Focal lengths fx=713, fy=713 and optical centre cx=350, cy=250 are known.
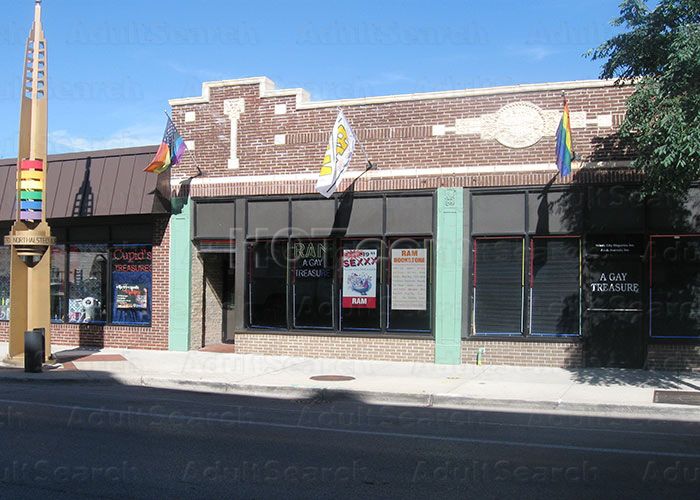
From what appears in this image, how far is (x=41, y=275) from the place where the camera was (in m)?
14.7

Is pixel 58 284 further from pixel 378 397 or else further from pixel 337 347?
pixel 378 397

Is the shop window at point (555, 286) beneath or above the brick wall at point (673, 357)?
above

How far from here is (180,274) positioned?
1661cm

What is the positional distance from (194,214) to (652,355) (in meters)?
10.3

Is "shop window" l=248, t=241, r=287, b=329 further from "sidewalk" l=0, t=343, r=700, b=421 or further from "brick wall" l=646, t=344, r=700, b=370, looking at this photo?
"brick wall" l=646, t=344, r=700, b=370

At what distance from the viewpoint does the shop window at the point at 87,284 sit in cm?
1758

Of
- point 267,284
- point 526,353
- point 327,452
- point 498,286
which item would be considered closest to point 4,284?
point 267,284

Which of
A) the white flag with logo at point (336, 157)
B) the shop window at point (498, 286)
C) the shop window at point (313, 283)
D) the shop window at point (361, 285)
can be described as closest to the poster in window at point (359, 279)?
the shop window at point (361, 285)

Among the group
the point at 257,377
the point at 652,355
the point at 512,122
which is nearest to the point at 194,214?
the point at 257,377

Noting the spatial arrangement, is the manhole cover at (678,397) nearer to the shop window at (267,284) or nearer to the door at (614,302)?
the door at (614,302)

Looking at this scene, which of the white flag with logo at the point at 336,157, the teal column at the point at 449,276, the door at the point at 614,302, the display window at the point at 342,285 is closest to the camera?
the door at the point at 614,302

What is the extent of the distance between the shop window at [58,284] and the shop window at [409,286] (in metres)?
8.57

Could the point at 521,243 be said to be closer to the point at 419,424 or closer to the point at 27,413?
the point at 419,424

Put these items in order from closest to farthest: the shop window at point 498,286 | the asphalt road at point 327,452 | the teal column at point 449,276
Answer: the asphalt road at point 327,452
the shop window at point 498,286
the teal column at point 449,276
